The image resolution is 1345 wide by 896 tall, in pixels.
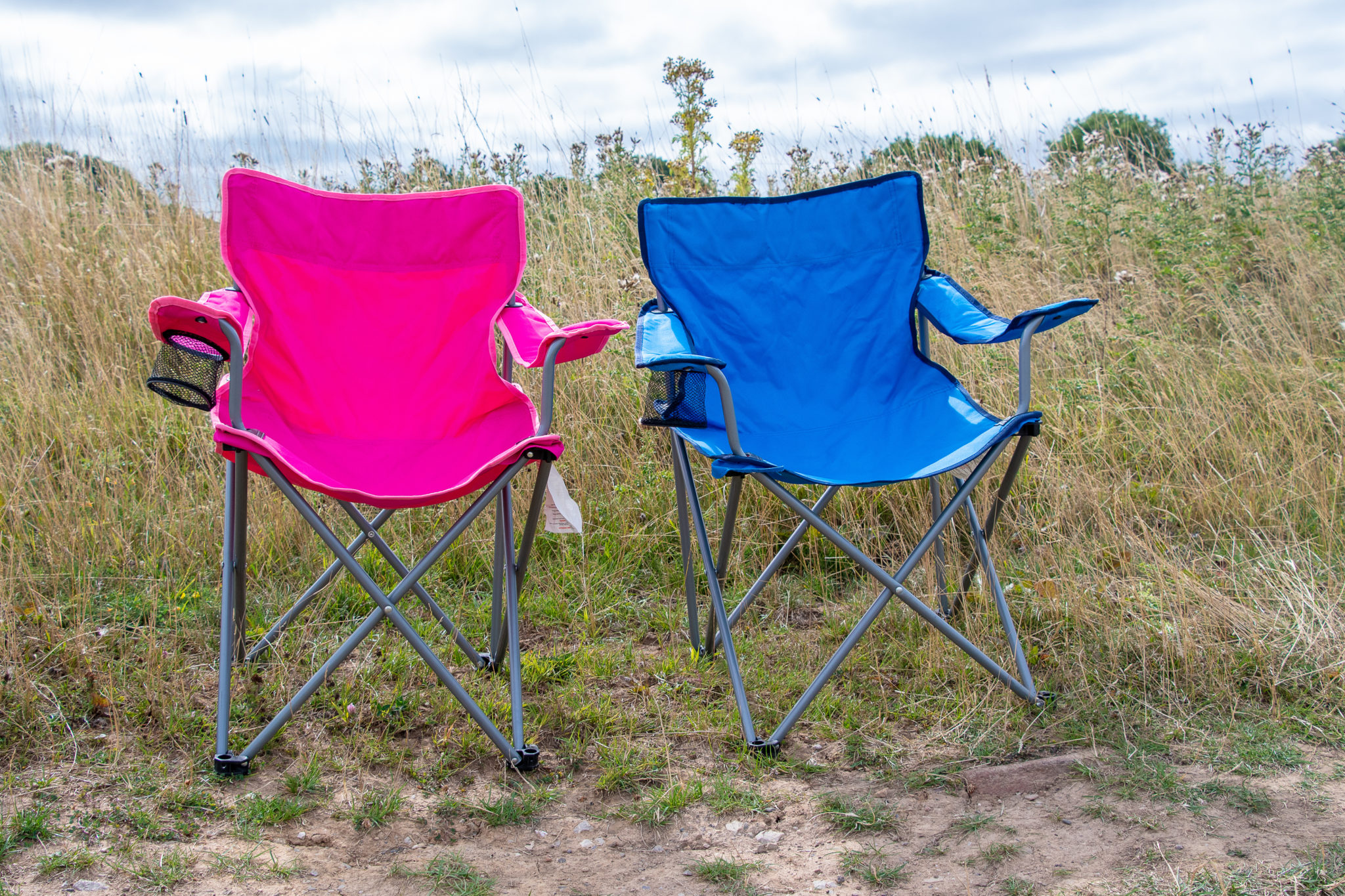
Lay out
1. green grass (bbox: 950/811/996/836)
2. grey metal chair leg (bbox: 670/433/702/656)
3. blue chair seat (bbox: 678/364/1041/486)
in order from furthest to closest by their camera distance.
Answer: grey metal chair leg (bbox: 670/433/702/656) → blue chair seat (bbox: 678/364/1041/486) → green grass (bbox: 950/811/996/836)

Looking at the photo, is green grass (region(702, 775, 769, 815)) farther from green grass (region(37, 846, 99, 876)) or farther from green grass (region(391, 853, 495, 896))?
green grass (region(37, 846, 99, 876))

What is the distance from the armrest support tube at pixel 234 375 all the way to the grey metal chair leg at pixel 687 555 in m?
0.86

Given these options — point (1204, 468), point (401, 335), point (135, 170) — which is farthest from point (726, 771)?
point (135, 170)

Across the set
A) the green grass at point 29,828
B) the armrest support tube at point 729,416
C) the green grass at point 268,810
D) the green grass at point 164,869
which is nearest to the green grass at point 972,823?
the armrest support tube at point 729,416

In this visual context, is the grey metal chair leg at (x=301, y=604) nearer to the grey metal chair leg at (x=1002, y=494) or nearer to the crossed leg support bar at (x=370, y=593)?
the crossed leg support bar at (x=370, y=593)

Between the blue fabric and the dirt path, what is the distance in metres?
0.85

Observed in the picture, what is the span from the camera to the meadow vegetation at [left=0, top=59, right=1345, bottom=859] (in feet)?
6.24

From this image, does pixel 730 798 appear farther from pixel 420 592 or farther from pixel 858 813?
pixel 420 592

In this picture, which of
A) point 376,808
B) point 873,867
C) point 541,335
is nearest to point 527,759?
point 376,808

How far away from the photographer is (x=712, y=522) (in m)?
2.81

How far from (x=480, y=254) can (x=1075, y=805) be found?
1714mm

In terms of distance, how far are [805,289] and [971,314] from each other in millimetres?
437

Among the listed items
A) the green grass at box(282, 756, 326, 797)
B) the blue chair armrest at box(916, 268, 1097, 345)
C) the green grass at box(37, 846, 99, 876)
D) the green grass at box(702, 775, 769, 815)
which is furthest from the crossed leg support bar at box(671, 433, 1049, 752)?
Answer: the green grass at box(37, 846, 99, 876)

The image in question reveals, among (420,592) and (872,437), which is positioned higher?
(872,437)
